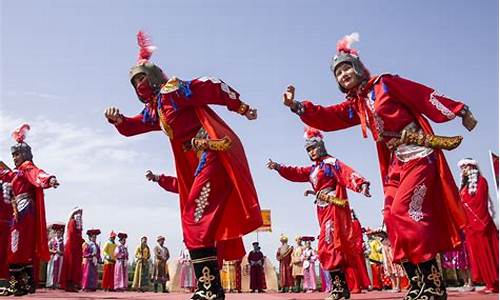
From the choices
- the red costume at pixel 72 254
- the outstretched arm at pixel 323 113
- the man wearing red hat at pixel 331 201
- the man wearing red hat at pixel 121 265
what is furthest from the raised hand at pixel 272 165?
the man wearing red hat at pixel 121 265

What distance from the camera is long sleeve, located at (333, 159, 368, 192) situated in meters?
6.59

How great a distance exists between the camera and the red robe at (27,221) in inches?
308

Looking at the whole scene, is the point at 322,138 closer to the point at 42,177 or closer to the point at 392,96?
the point at 392,96

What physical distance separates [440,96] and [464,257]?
924 cm

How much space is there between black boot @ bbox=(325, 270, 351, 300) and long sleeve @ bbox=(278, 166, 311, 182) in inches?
53.0

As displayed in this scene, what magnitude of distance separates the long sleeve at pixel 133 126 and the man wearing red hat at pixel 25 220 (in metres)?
3.17

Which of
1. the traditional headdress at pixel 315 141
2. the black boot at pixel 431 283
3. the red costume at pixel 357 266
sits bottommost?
the black boot at pixel 431 283

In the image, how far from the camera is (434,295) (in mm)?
3768

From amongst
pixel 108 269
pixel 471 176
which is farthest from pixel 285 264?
pixel 471 176

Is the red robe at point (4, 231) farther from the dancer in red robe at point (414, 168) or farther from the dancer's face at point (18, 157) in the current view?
the dancer in red robe at point (414, 168)

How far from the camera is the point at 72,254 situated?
13406 millimetres

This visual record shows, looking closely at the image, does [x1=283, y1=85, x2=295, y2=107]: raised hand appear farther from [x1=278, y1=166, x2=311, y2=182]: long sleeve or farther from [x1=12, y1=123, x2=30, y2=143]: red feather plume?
[x1=12, y1=123, x2=30, y2=143]: red feather plume

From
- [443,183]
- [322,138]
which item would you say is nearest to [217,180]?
[443,183]

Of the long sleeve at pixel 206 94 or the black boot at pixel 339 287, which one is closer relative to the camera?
the long sleeve at pixel 206 94
